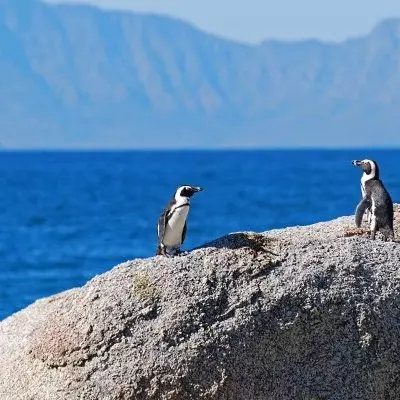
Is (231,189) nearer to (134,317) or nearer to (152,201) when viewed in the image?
(152,201)

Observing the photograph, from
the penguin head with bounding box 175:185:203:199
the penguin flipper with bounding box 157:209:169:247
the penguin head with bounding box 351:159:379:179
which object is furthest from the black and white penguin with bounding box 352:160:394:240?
the penguin flipper with bounding box 157:209:169:247

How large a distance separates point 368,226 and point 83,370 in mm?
3556

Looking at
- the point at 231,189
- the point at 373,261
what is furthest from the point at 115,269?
the point at 231,189

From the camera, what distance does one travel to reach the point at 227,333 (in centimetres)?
944

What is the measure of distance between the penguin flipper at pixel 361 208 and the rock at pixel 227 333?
1422 millimetres

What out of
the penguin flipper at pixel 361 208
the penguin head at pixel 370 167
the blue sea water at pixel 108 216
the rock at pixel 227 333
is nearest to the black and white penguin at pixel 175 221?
the blue sea water at pixel 108 216

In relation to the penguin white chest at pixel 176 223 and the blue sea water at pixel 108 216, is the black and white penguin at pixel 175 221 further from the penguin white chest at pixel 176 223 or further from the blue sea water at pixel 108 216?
the blue sea water at pixel 108 216

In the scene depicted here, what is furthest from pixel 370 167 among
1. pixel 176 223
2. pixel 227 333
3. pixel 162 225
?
pixel 227 333

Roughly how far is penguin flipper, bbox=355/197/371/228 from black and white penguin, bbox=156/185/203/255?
5.25 ft

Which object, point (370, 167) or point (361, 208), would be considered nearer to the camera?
point (361, 208)

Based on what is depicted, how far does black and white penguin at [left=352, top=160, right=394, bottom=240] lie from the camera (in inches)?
435

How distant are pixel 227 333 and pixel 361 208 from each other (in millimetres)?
2604

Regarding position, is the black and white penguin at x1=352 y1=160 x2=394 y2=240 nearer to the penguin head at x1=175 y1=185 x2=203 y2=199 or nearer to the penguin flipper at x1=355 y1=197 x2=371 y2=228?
the penguin flipper at x1=355 y1=197 x2=371 y2=228

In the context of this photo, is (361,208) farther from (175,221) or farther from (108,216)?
(108,216)
